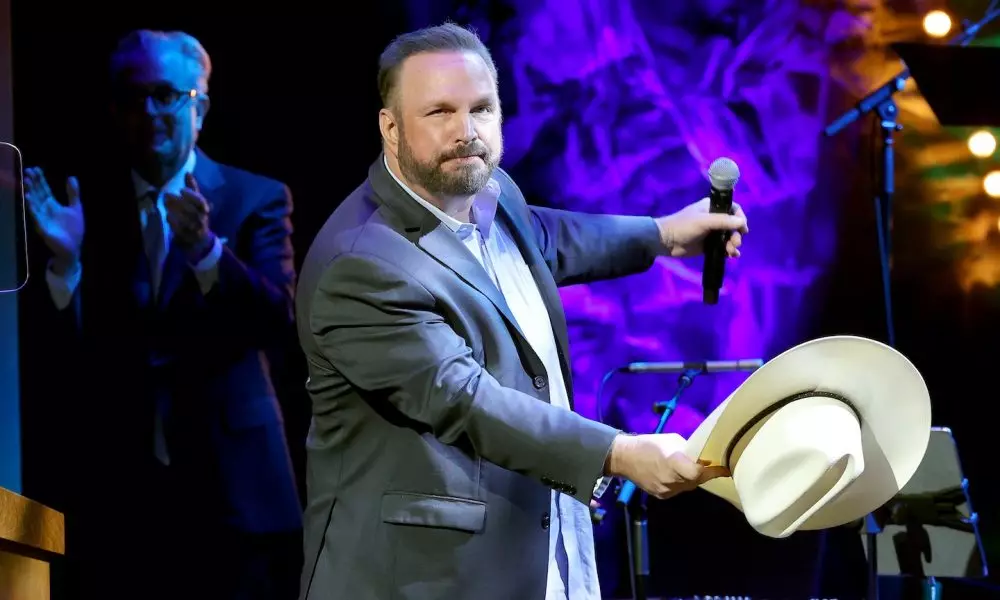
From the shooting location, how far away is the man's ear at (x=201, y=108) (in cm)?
408

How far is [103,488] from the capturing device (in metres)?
4.04

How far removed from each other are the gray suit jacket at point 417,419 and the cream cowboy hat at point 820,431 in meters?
0.31

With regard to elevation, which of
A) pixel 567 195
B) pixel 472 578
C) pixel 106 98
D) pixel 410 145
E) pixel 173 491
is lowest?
pixel 472 578

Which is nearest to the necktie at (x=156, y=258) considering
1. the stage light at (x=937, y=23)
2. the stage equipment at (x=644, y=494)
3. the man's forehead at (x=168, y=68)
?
the man's forehead at (x=168, y=68)

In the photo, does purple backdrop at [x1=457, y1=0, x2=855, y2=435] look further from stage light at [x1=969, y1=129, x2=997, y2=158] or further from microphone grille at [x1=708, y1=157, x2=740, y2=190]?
microphone grille at [x1=708, y1=157, x2=740, y2=190]

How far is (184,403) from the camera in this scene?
407cm

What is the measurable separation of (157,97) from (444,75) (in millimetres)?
2370

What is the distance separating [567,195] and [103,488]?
75.3 inches

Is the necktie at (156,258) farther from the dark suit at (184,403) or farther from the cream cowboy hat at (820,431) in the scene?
the cream cowboy hat at (820,431)

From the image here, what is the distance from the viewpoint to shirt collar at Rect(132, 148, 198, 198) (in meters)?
4.07

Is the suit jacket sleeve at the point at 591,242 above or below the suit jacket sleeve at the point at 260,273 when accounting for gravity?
below

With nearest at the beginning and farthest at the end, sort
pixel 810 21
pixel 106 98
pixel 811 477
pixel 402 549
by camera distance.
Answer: pixel 811 477 < pixel 402 549 < pixel 106 98 < pixel 810 21

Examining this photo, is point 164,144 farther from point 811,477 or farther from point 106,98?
point 811,477

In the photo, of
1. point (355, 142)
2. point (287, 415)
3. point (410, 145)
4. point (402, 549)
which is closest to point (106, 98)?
point (355, 142)
